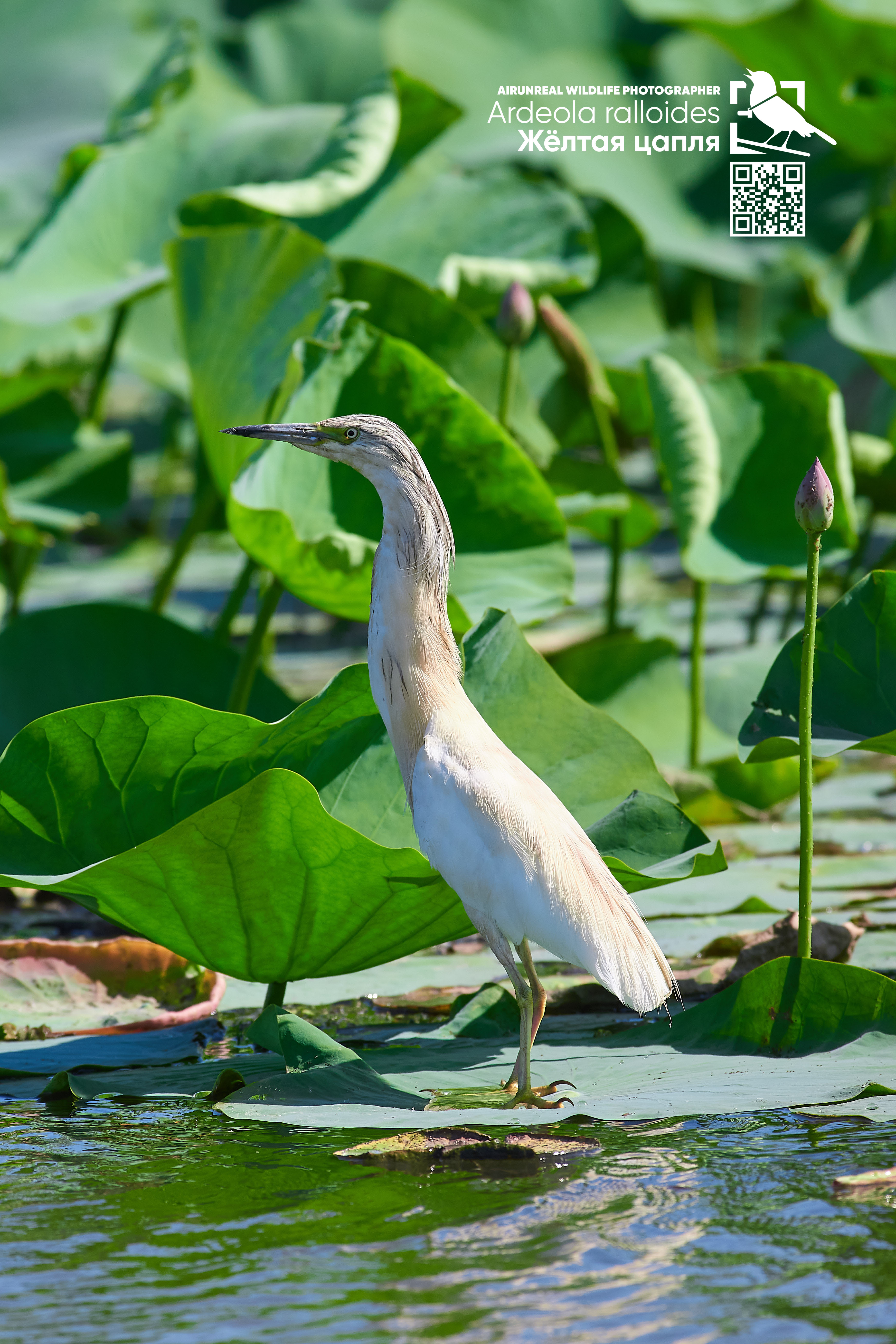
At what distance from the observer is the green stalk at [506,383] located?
3.57 metres

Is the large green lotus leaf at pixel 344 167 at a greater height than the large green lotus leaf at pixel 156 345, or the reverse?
the large green lotus leaf at pixel 344 167

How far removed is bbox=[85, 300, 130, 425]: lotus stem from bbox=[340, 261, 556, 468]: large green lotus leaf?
647mm

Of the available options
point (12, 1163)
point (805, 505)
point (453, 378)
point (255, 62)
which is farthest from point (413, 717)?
point (255, 62)

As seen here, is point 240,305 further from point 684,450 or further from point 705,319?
point 705,319

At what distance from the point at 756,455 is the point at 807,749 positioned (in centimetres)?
174

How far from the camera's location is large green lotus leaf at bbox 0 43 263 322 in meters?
3.77

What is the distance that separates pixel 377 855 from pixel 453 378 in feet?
6.94

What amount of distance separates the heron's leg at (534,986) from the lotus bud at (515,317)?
1846 millimetres

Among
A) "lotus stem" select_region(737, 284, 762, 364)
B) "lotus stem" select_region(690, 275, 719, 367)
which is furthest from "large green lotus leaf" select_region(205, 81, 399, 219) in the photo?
"lotus stem" select_region(737, 284, 762, 364)

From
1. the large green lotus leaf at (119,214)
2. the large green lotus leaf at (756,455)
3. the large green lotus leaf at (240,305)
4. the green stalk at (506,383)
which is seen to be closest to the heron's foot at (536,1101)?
the large green lotus leaf at (240,305)

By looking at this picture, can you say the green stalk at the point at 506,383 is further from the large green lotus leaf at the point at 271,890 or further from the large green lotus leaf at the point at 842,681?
the large green lotus leaf at the point at 271,890

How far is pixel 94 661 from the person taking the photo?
3168mm

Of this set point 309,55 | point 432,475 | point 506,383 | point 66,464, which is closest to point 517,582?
point 432,475

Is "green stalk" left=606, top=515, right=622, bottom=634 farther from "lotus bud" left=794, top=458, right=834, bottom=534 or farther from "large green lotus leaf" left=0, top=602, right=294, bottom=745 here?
"lotus bud" left=794, top=458, right=834, bottom=534
